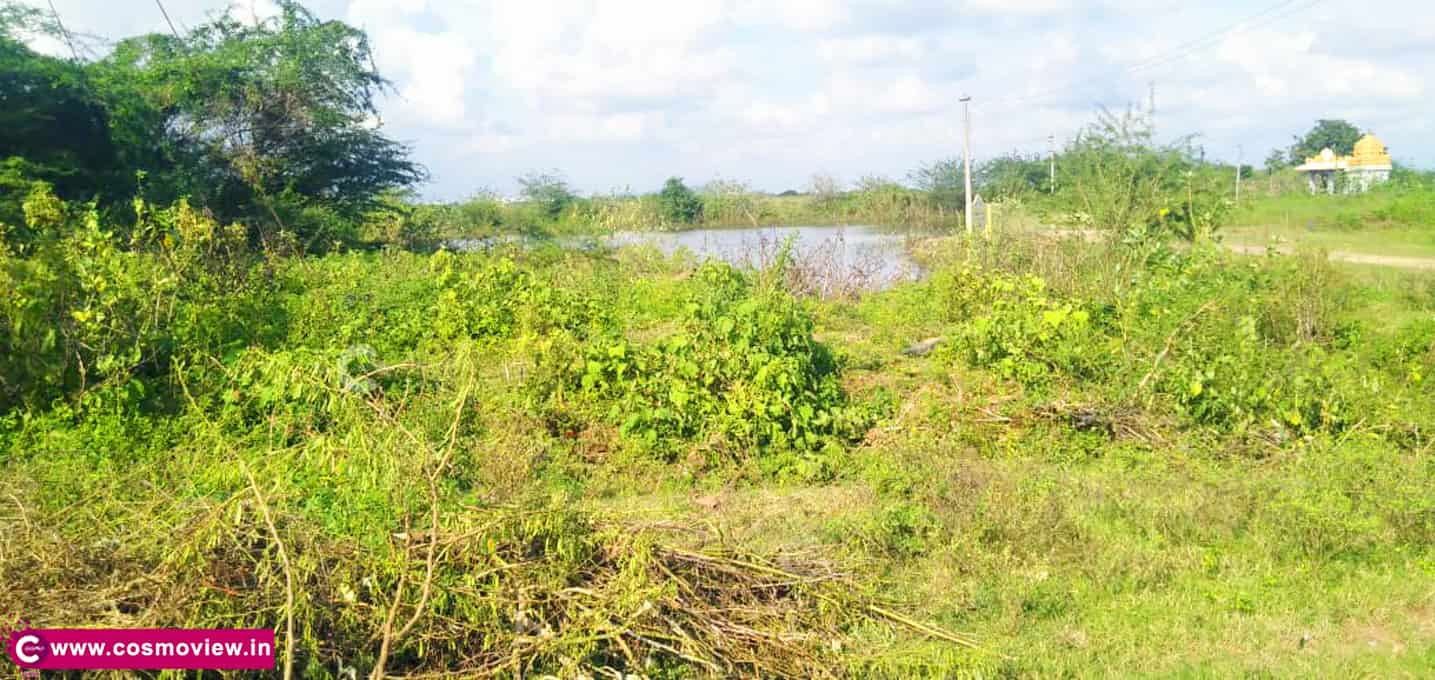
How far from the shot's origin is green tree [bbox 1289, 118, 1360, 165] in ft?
144

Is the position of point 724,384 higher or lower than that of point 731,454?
higher

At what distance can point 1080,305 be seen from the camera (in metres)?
8.60

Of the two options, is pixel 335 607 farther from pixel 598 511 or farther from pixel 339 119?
pixel 339 119

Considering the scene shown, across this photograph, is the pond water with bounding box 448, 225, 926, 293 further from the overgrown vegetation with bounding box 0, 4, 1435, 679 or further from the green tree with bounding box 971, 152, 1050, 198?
the green tree with bounding box 971, 152, 1050, 198

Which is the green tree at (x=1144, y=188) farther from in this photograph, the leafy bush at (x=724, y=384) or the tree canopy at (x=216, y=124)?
the tree canopy at (x=216, y=124)

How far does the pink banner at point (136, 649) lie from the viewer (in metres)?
3.04

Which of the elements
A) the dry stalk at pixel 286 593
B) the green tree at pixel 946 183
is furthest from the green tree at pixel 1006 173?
the dry stalk at pixel 286 593

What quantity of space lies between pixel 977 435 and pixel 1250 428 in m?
1.71

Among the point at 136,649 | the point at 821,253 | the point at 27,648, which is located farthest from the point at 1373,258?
the point at 27,648

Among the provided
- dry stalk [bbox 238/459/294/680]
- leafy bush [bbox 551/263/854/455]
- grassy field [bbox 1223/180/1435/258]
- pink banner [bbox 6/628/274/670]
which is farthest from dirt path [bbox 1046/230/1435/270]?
pink banner [bbox 6/628/274/670]

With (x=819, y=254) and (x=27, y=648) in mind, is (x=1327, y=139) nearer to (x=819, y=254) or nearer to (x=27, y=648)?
(x=819, y=254)

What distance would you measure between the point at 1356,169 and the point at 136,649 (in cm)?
3277

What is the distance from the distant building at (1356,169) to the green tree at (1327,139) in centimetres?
997

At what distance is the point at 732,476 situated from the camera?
647 cm
